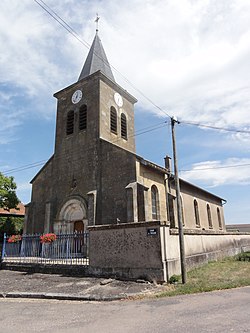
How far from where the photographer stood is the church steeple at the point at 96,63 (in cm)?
2211

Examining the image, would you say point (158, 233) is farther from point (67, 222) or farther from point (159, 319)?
point (67, 222)

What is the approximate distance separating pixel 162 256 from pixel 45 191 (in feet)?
45.1

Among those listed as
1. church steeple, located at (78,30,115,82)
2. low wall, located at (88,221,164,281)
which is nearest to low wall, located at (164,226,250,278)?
low wall, located at (88,221,164,281)

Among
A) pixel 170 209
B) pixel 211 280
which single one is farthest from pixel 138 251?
pixel 170 209

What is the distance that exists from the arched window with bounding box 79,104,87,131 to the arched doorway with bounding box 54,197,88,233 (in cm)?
553

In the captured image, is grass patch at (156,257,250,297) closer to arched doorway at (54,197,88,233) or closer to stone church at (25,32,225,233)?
stone church at (25,32,225,233)

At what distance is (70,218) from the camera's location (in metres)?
18.1

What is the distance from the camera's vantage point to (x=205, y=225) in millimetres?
26141

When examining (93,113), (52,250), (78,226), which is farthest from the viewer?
(93,113)

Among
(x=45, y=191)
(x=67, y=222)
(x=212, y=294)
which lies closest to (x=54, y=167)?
(x=45, y=191)

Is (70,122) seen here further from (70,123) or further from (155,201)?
(155,201)

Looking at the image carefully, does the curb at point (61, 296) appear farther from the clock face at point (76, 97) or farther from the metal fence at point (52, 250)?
the clock face at point (76, 97)

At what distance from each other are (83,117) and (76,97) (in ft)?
7.31

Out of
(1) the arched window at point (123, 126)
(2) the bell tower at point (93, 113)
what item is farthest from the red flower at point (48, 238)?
(1) the arched window at point (123, 126)
